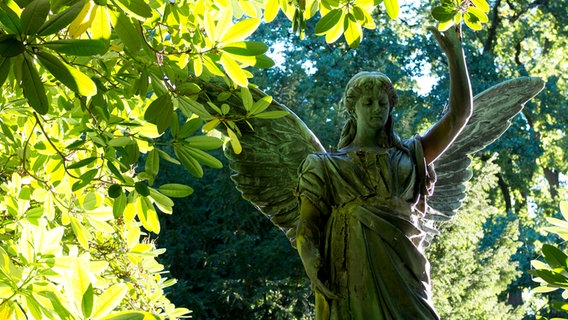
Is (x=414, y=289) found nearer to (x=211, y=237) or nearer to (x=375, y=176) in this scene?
(x=375, y=176)

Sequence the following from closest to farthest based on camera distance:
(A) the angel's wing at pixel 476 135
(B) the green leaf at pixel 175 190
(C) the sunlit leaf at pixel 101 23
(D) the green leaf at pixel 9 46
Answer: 1. (D) the green leaf at pixel 9 46
2. (C) the sunlit leaf at pixel 101 23
3. (B) the green leaf at pixel 175 190
4. (A) the angel's wing at pixel 476 135

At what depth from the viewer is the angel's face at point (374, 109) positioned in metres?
3.82

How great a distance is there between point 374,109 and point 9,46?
201 centimetres

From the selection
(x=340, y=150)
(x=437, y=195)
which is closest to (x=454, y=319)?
(x=437, y=195)

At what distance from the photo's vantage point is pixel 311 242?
363 cm

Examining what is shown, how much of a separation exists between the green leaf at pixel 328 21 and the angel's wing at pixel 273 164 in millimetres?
954

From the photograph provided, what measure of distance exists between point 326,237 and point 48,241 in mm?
1219

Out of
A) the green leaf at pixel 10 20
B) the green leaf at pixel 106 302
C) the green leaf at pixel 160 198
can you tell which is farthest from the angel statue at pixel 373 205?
the green leaf at pixel 10 20

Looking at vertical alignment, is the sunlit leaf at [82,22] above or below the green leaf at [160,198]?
above

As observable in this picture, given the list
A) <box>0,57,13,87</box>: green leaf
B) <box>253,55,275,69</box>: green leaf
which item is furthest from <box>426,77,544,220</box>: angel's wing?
<box>0,57,13,87</box>: green leaf

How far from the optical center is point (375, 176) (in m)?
3.72

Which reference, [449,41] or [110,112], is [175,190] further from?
[449,41]

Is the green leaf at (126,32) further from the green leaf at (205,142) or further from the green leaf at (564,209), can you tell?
the green leaf at (564,209)

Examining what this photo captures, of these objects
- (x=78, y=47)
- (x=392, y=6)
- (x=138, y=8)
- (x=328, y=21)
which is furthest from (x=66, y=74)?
(x=392, y=6)
